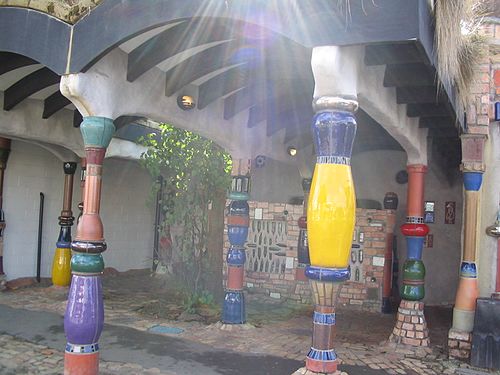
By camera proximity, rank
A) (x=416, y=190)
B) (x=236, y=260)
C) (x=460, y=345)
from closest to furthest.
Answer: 1. (x=460, y=345)
2. (x=416, y=190)
3. (x=236, y=260)

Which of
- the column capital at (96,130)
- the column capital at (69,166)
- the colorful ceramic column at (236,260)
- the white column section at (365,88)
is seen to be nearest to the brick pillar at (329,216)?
the white column section at (365,88)

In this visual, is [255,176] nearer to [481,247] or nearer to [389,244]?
[389,244]

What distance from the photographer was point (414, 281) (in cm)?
584

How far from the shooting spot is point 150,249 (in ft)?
37.7

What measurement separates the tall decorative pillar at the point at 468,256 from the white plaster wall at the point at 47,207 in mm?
6857

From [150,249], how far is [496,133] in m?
7.93

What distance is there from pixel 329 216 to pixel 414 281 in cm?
320

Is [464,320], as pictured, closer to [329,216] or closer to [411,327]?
[411,327]

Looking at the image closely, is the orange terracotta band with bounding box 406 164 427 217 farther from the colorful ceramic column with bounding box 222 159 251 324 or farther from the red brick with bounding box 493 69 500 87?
the colorful ceramic column with bounding box 222 159 251 324

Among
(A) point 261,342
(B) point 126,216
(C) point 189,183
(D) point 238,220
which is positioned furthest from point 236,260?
(B) point 126,216

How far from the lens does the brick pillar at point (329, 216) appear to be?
3.13m

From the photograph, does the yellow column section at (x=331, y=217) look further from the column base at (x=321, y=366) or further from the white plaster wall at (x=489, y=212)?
the white plaster wall at (x=489, y=212)

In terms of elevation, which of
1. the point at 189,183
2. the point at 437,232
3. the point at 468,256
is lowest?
the point at 468,256

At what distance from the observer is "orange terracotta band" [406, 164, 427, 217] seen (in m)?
6.00
